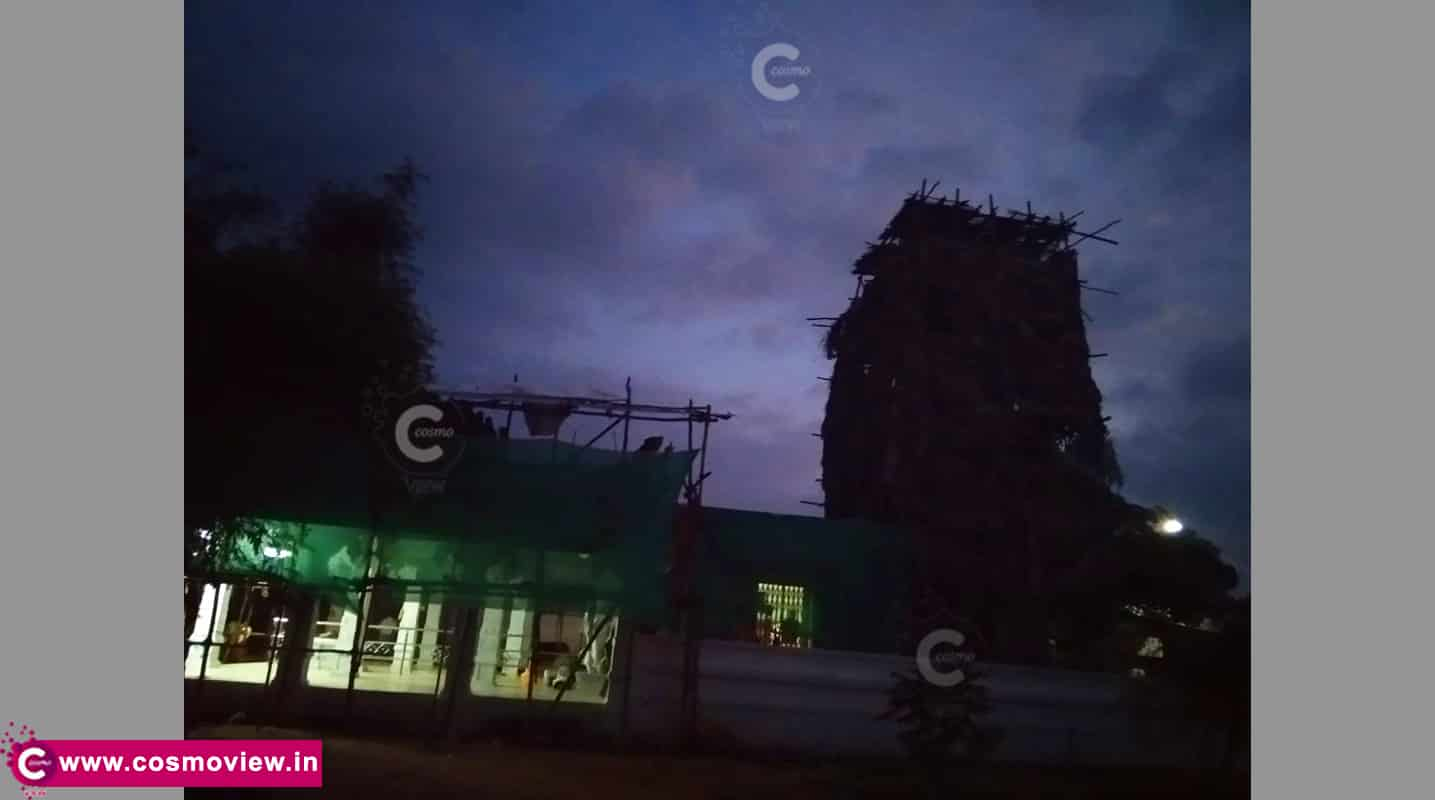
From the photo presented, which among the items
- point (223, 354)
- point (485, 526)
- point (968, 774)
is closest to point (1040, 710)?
point (968, 774)

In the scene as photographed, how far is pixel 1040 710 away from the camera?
33.3ft

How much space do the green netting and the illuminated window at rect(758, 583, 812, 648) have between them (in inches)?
147

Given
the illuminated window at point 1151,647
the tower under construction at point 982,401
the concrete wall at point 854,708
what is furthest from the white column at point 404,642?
the illuminated window at point 1151,647

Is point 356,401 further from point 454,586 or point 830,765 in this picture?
point 830,765

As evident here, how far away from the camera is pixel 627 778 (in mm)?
7703

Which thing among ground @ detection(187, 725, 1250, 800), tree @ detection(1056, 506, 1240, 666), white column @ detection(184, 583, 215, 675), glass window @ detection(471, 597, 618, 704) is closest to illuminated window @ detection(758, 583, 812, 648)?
glass window @ detection(471, 597, 618, 704)

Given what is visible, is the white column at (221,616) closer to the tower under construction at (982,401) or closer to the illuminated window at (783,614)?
the illuminated window at (783,614)

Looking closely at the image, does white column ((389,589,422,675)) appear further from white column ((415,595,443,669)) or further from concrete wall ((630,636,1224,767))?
concrete wall ((630,636,1224,767))

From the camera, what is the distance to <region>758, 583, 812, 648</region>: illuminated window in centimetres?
1266

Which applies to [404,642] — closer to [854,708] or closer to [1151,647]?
[854,708]

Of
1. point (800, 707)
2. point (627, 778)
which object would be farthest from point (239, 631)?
point (800, 707)

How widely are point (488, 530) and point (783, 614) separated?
550 centimetres

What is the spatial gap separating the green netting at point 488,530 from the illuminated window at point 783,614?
147 inches

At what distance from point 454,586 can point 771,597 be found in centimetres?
550
